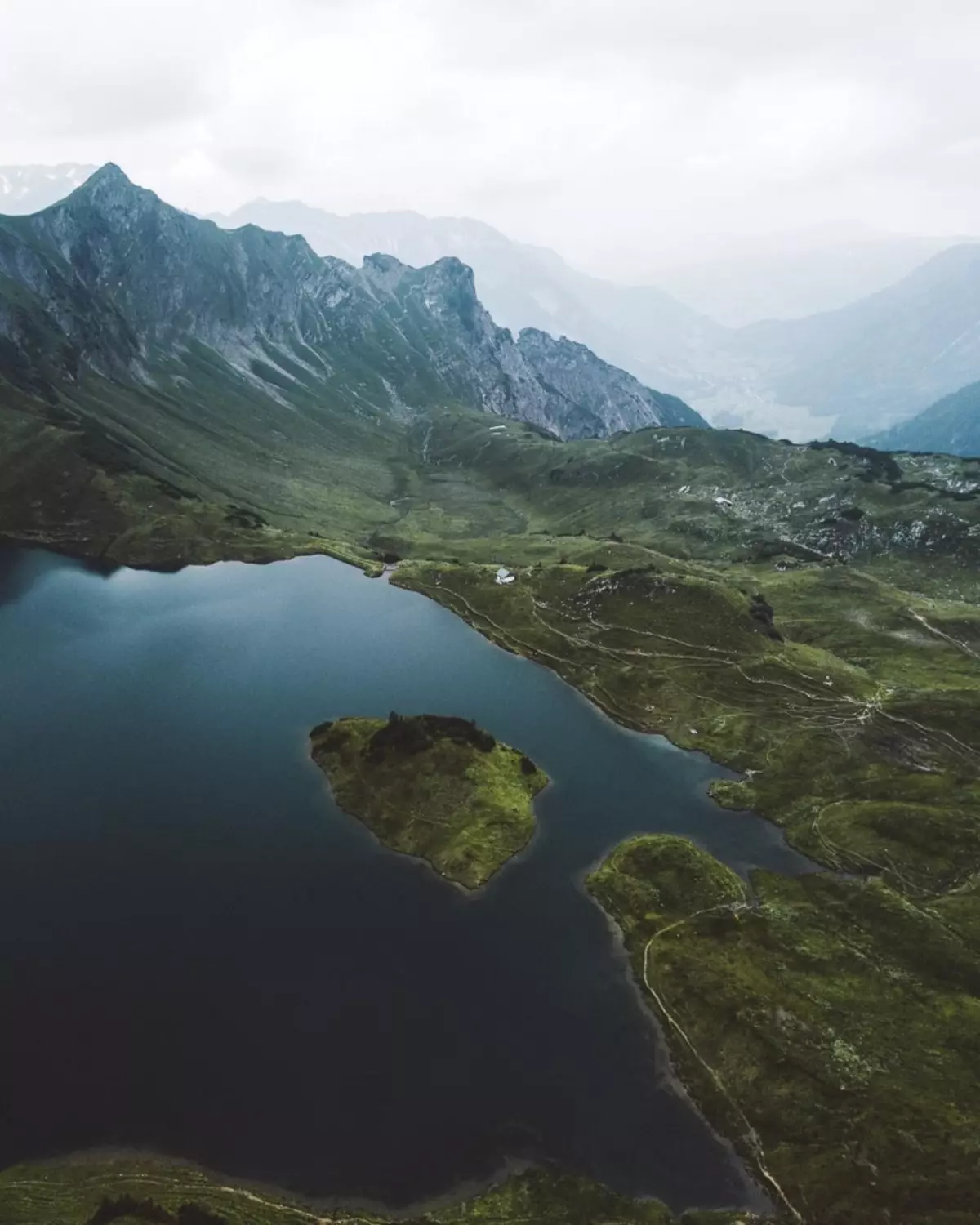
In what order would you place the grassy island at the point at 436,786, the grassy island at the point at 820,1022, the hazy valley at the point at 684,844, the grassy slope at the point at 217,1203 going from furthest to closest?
1. the grassy island at the point at 436,786
2. the grassy island at the point at 820,1022
3. the hazy valley at the point at 684,844
4. the grassy slope at the point at 217,1203

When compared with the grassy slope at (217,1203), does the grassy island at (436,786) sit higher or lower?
higher

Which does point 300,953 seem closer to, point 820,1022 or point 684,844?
point 684,844

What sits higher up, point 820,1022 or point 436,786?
point 436,786

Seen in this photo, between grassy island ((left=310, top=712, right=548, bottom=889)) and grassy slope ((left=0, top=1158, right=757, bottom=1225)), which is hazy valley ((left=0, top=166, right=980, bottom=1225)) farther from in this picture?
grassy island ((left=310, top=712, right=548, bottom=889))

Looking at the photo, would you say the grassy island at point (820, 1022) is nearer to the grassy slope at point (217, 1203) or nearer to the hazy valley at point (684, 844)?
the hazy valley at point (684, 844)

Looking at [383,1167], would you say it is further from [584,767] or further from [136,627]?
[136,627]

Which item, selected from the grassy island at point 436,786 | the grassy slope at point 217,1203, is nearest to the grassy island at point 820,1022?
the grassy slope at point 217,1203

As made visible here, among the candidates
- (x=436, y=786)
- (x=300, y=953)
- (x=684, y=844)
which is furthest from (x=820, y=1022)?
→ (x=436, y=786)
